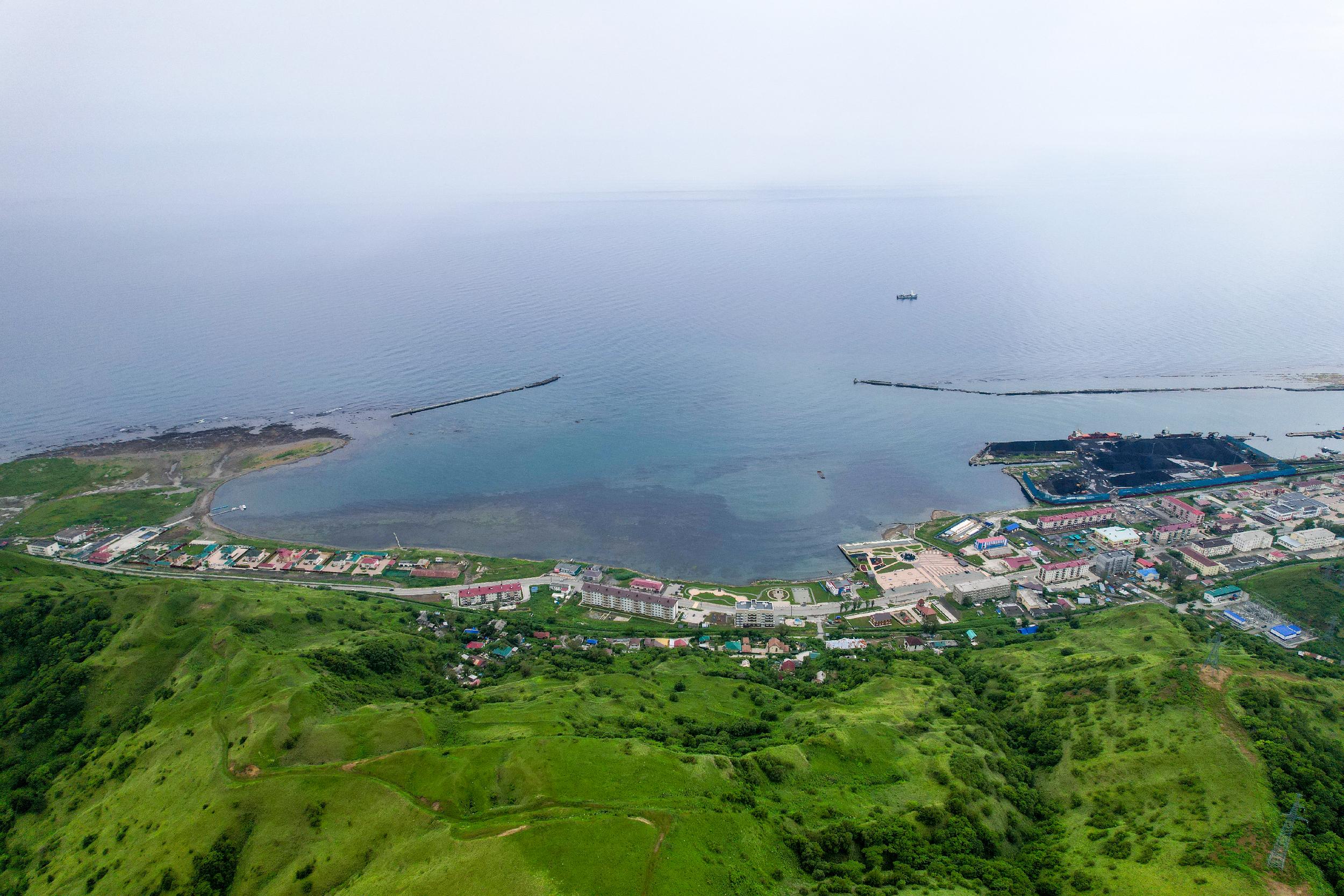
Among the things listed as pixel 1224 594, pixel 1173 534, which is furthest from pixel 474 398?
pixel 1224 594

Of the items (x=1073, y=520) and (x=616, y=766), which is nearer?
(x=616, y=766)

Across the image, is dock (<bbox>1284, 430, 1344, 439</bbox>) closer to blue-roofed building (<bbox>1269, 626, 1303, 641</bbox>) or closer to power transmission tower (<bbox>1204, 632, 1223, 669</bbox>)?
blue-roofed building (<bbox>1269, 626, 1303, 641</bbox>)

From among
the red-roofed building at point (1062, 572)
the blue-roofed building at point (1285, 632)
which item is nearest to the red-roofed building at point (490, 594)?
the red-roofed building at point (1062, 572)

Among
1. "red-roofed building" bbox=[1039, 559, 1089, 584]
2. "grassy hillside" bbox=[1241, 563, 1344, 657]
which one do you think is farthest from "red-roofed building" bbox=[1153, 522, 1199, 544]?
"red-roofed building" bbox=[1039, 559, 1089, 584]

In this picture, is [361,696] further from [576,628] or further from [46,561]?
[46,561]

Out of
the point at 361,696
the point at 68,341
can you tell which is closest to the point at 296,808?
the point at 361,696

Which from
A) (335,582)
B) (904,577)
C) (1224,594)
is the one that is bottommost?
(1224,594)

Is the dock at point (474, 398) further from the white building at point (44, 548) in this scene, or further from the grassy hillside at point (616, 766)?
the grassy hillside at point (616, 766)

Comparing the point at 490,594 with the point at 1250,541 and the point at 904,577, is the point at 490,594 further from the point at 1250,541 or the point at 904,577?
the point at 1250,541
